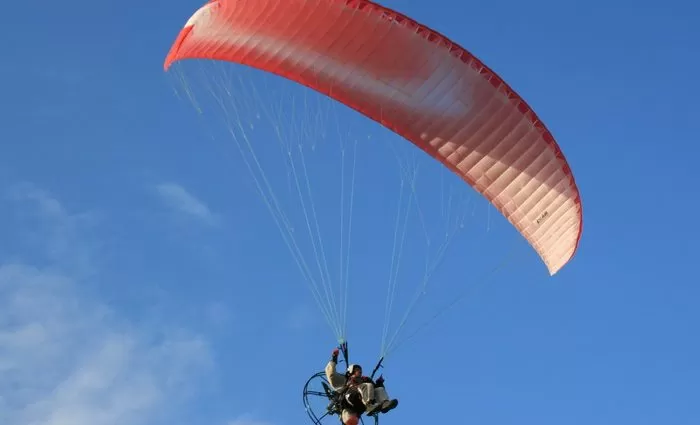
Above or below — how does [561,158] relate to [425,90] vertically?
below

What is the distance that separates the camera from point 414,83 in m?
20.8

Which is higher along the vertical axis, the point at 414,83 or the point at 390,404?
the point at 414,83

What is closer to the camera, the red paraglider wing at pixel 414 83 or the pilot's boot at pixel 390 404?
the pilot's boot at pixel 390 404

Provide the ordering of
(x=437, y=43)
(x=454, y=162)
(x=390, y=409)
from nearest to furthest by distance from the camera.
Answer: (x=390, y=409) → (x=437, y=43) → (x=454, y=162)

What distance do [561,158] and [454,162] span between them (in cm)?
190

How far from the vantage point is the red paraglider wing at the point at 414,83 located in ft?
66.6

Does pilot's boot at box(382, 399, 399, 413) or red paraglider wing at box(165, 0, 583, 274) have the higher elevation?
red paraglider wing at box(165, 0, 583, 274)

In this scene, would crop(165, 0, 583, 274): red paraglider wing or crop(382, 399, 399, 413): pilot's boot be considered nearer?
crop(382, 399, 399, 413): pilot's boot

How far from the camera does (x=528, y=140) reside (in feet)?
68.6

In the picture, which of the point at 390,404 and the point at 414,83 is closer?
the point at 390,404

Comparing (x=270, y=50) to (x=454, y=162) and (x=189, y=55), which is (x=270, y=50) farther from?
(x=454, y=162)

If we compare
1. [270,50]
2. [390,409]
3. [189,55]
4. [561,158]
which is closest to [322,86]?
[270,50]

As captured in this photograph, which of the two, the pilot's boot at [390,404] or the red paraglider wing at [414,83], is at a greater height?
the red paraglider wing at [414,83]

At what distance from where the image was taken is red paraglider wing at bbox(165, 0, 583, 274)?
66.6 feet
